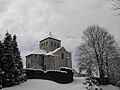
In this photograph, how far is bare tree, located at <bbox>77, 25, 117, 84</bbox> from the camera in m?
33.3

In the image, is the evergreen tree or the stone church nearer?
the evergreen tree

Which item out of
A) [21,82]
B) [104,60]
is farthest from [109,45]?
[21,82]

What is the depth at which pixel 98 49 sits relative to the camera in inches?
1356

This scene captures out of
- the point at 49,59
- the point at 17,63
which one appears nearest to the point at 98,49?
the point at 17,63

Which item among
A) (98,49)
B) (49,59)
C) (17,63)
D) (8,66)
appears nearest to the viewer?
(8,66)

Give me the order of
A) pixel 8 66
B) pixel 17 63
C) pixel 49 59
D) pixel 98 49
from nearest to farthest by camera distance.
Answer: pixel 8 66, pixel 17 63, pixel 98 49, pixel 49 59

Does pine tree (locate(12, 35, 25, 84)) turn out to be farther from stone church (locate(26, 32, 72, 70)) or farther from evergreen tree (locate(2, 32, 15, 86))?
stone church (locate(26, 32, 72, 70))

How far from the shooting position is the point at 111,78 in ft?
121

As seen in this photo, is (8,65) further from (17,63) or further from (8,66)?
(17,63)

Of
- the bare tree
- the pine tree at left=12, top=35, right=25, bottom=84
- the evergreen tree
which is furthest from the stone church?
the evergreen tree

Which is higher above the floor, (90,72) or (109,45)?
(109,45)

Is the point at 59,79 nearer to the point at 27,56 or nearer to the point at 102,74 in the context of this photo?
the point at 102,74

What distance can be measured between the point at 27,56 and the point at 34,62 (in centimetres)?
400

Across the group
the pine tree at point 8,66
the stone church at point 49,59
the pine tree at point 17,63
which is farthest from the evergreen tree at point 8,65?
the stone church at point 49,59
